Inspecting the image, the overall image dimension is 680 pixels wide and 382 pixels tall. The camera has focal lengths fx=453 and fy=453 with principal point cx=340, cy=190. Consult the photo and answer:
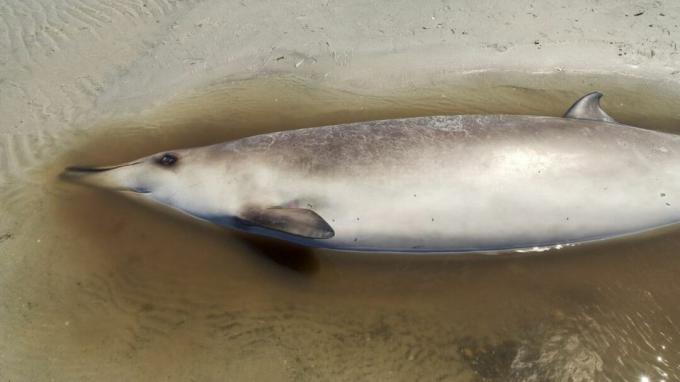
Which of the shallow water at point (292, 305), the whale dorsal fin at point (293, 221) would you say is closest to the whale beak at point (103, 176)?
the shallow water at point (292, 305)

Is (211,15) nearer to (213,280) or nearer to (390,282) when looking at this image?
Result: (213,280)

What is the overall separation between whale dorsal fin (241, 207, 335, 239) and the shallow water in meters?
0.58

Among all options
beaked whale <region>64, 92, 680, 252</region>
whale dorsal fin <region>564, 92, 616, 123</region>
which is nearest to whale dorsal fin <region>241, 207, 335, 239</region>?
beaked whale <region>64, 92, 680, 252</region>

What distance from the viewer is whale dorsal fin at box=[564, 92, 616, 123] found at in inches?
241

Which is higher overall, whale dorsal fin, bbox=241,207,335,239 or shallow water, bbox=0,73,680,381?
whale dorsal fin, bbox=241,207,335,239

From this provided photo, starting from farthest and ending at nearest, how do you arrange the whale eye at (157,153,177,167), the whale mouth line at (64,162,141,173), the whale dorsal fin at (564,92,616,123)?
the whale mouth line at (64,162,141,173)
the whale dorsal fin at (564,92,616,123)
the whale eye at (157,153,177,167)

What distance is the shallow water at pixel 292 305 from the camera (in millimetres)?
4539

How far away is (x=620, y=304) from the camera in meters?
4.91

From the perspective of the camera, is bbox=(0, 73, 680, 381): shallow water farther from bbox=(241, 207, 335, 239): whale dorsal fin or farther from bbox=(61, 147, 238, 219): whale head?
bbox=(241, 207, 335, 239): whale dorsal fin

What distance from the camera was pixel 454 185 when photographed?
510cm

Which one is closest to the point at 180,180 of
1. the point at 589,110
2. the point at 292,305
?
the point at 292,305

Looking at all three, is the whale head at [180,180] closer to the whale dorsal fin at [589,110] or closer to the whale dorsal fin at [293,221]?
the whale dorsal fin at [293,221]

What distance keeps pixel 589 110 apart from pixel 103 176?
673 cm

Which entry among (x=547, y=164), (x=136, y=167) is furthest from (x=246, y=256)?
(x=547, y=164)
